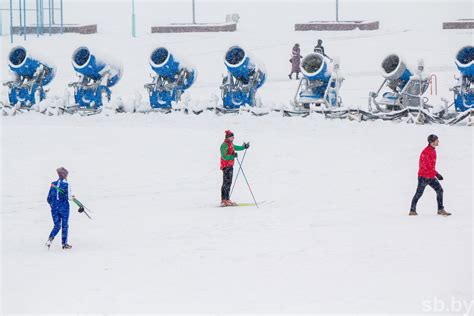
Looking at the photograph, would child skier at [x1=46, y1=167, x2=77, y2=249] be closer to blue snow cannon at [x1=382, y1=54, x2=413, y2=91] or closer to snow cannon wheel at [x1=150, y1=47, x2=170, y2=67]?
blue snow cannon at [x1=382, y1=54, x2=413, y2=91]

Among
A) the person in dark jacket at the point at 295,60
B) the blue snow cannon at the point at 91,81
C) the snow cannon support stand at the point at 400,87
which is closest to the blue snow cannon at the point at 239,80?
the snow cannon support stand at the point at 400,87

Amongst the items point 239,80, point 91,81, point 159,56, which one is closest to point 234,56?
point 239,80

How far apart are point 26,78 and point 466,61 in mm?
12080

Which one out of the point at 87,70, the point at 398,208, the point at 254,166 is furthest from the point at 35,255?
the point at 87,70

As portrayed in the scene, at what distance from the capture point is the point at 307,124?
27.0m

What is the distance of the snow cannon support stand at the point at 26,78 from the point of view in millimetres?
32062

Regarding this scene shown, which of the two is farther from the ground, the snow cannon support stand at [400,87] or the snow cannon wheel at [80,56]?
the snow cannon wheel at [80,56]

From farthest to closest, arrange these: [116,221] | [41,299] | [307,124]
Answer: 1. [307,124]
2. [116,221]
3. [41,299]

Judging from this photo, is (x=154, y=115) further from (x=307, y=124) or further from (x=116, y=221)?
(x=116, y=221)

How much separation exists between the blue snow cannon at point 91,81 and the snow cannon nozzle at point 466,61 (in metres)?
9.19

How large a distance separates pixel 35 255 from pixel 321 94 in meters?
14.9

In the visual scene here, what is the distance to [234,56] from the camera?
29.8 m

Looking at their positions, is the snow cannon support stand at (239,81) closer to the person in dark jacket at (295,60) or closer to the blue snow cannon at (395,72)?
the blue snow cannon at (395,72)

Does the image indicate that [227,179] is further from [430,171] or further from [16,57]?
[16,57]
